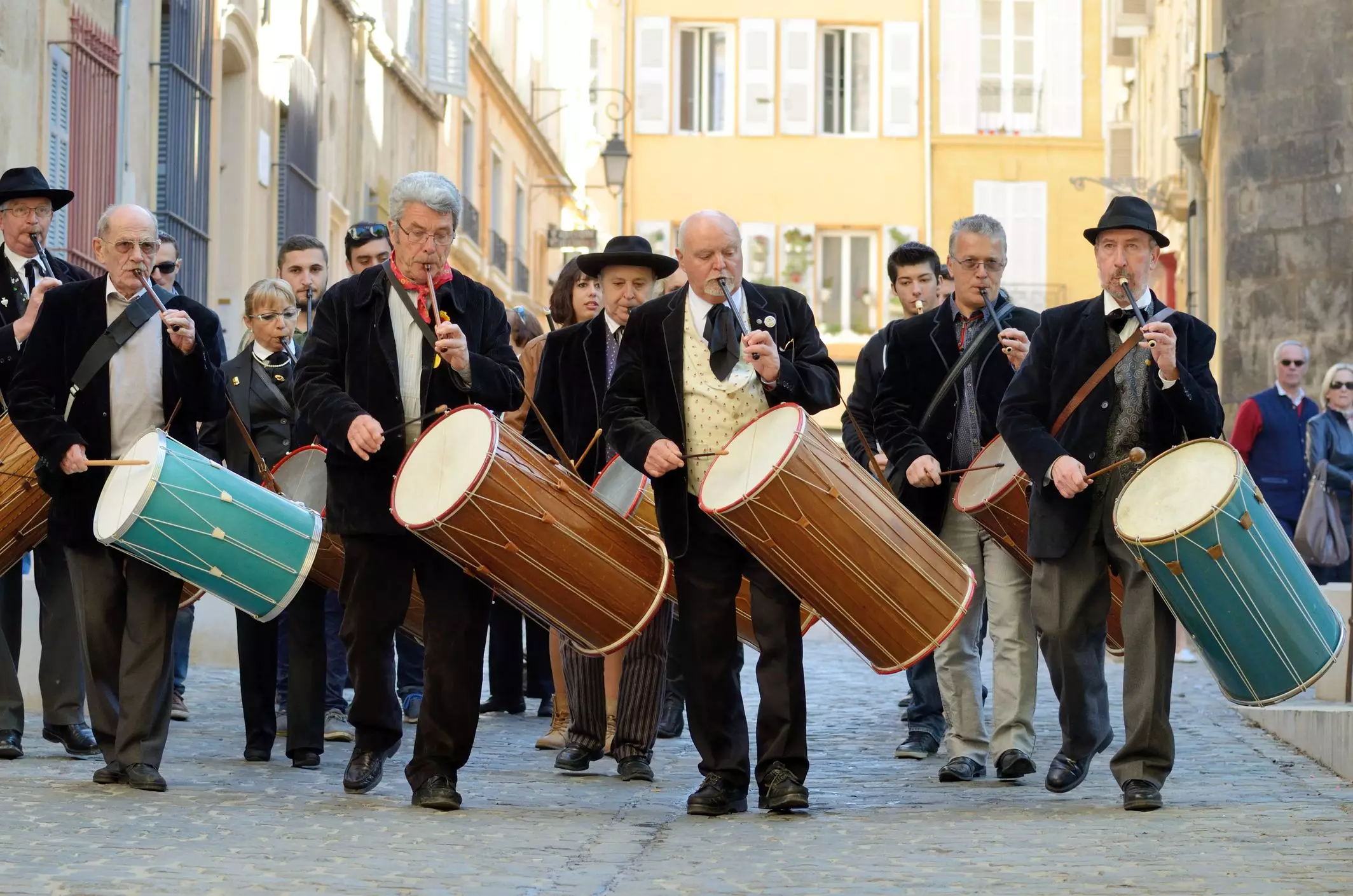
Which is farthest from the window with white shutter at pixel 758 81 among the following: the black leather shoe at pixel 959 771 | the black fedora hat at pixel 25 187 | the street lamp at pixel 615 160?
the black leather shoe at pixel 959 771

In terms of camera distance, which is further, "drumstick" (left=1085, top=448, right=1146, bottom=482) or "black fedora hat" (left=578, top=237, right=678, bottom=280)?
"black fedora hat" (left=578, top=237, right=678, bottom=280)

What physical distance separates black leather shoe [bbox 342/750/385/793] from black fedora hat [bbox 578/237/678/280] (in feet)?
7.02

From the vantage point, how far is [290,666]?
846 cm

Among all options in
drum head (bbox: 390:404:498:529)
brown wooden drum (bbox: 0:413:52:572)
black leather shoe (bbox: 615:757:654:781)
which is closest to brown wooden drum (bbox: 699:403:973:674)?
drum head (bbox: 390:404:498:529)

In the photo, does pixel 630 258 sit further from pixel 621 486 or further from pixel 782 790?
pixel 782 790

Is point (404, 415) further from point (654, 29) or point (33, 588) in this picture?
point (654, 29)

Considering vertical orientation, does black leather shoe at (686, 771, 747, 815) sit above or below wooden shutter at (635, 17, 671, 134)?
below

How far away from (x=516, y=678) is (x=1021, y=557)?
10.7 feet

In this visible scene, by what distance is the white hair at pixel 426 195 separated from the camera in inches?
279

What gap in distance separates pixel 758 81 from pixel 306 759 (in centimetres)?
3204

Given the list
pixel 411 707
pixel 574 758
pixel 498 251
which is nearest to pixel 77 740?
pixel 574 758

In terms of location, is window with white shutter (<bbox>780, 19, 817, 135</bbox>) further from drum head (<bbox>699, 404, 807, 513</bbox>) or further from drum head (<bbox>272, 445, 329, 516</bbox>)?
drum head (<bbox>699, 404, 807, 513</bbox>)

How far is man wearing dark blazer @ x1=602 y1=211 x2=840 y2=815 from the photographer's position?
6953mm

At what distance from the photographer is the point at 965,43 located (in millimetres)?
39250
